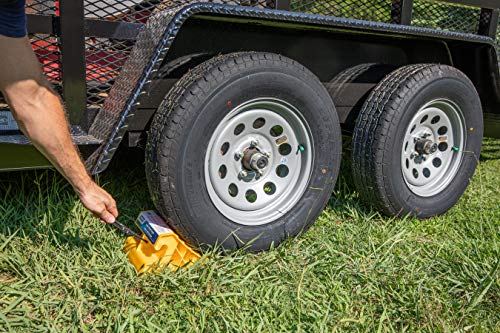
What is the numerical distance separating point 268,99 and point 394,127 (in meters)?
0.72

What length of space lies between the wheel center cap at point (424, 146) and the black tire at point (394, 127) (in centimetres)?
21

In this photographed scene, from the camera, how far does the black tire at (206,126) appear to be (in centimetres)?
222

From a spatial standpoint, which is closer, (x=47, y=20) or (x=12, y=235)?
(x=47, y=20)

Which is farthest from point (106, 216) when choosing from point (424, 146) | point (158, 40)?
point (424, 146)

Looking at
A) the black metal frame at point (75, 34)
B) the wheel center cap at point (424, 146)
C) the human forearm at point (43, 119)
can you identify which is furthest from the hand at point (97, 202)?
the wheel center cap at point (424, 146)

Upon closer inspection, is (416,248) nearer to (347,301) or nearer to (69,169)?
(347,301)

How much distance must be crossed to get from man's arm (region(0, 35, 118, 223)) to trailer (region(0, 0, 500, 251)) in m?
0.38

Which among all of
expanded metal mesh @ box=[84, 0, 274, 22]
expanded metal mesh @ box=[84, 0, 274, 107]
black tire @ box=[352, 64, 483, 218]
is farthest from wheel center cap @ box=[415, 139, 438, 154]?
expanded metal mesh @ box=[84, 0, 274, 107]

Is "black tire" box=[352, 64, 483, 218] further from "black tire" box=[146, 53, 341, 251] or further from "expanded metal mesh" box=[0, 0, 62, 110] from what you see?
"expanded metal mesh" box=[0, 0, 62, 110]

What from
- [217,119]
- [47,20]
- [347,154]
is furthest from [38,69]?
[347,154]

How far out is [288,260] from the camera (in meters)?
2.47

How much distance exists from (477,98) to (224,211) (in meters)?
1.62

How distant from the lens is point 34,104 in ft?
5.45

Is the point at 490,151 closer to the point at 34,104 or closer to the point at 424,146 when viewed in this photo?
the point at 424,146
